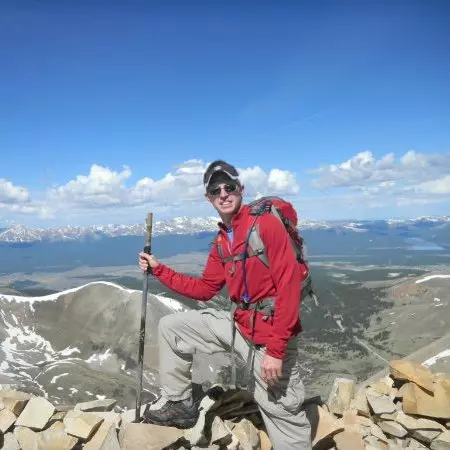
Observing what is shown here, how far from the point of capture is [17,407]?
12.7 meters

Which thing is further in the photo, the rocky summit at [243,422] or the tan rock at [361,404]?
the tan rock at [361,404]

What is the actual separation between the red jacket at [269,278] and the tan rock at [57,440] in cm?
569

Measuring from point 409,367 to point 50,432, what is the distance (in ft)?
41.5

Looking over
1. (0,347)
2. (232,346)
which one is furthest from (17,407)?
(0,347)

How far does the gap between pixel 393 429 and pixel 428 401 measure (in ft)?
5.33

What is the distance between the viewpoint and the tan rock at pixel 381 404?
47.6 feet

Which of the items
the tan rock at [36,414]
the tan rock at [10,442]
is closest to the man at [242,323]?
the tan rock at [36,414]

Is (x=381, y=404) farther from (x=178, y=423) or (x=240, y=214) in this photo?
(x=240, y=214)

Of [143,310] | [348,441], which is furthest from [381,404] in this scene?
[143,310]

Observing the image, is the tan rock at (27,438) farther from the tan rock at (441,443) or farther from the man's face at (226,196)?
the tan rock at (441,443)

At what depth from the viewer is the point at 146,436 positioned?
35.0ft

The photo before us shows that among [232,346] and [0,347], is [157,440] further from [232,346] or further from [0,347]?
[0,347]

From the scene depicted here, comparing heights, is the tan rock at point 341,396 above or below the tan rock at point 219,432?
below

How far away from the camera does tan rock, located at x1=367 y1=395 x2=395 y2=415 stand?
47.6 feet
